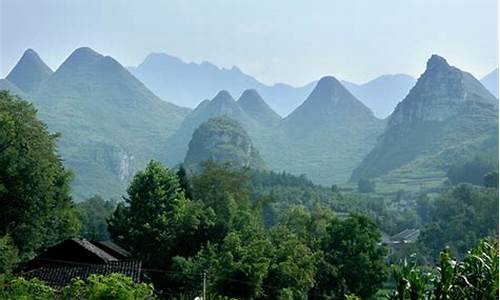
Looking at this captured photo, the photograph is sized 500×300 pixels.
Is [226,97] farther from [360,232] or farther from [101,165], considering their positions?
[360,232]

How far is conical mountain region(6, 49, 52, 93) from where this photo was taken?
10525 cm

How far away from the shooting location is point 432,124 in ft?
255

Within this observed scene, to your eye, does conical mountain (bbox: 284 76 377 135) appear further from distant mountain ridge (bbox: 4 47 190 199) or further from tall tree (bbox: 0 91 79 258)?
tall tree (bbox: 0 91 79 258)

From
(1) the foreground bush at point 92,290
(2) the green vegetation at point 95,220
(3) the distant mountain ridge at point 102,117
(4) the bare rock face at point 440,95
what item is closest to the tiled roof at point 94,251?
(1) the foreground bush at point 92,290

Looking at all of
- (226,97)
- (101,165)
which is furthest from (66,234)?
(226,97)

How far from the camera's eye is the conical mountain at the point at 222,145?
6450cm

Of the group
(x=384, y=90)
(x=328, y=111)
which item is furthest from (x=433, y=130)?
(x=384, y=90)

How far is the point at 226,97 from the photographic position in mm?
99375

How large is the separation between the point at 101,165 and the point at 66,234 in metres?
54.5

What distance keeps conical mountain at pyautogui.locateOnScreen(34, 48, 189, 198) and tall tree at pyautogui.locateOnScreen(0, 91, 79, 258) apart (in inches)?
1886

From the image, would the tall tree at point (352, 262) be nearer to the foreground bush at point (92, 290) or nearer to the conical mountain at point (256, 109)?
the foreground bush at point (92, 290)

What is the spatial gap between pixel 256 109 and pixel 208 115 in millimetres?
11757

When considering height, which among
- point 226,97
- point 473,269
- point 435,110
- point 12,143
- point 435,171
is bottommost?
point 473,269

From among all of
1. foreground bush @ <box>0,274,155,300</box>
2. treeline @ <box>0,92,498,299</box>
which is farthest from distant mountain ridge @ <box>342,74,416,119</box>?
foreground bush @ <box>0,274,155,300</box>
